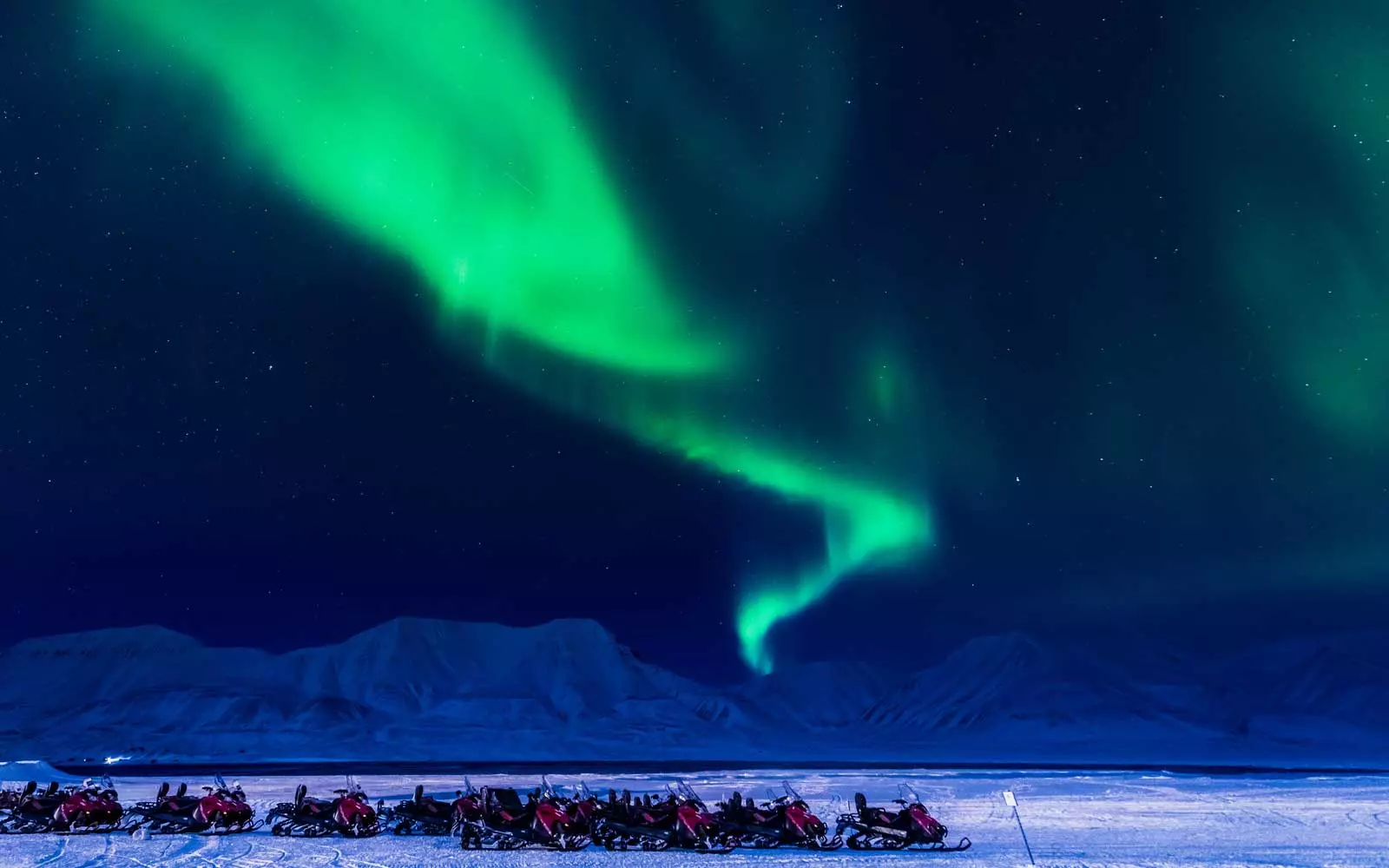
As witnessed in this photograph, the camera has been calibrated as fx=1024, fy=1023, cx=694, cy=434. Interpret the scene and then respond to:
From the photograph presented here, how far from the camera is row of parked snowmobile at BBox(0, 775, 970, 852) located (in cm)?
2881

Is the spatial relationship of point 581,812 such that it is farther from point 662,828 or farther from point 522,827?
point 662,828

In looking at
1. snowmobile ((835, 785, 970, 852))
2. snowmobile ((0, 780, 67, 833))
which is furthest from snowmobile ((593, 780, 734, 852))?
snowmobile ((0, 780, 67, 833))

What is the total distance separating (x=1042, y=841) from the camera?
30.3 m

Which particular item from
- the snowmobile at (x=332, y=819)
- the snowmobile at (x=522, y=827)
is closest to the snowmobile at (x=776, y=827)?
the snowmobile at (x=522, y=827)

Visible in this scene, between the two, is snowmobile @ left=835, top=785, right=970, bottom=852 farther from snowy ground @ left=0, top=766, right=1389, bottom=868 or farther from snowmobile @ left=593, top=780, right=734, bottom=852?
snowmobile @ left=593, top=780, right=734, bottom=852

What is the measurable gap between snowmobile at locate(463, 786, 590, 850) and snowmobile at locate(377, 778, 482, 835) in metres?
0.50

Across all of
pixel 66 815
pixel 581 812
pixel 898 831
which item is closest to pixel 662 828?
pixel 581 812

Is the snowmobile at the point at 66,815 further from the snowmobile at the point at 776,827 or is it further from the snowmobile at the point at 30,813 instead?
the snowmobile at the point at 776,827

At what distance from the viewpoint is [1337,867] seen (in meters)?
25.6

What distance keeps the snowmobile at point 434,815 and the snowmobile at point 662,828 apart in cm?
414

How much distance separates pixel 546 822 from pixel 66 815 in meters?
16.0

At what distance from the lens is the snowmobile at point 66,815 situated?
32250 mm

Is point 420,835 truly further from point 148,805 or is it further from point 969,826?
point 969,826

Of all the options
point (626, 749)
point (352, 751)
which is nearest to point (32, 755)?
point (352, 751)
